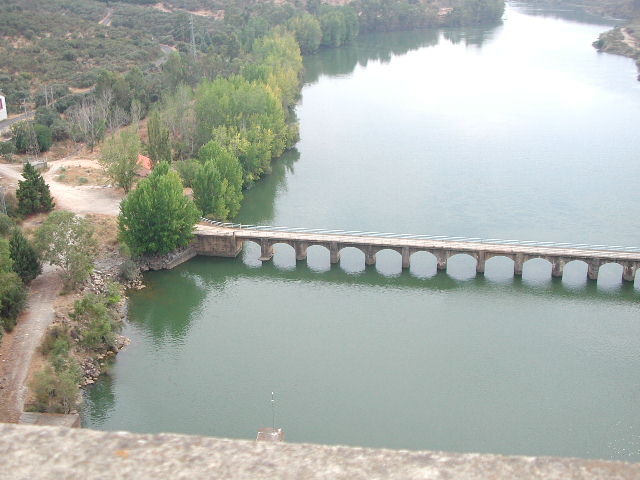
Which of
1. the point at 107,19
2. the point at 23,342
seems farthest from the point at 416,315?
the point at 107,19

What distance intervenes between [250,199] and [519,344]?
2467 cm

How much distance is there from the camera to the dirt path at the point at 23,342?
2942cm

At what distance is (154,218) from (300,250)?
27.7 ft

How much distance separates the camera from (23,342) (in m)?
33.3

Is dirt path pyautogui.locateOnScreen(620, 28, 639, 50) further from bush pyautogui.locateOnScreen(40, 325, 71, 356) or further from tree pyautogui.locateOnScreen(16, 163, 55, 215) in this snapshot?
bush pyautogui.locateOnScreen(40, 325, 71, 356)

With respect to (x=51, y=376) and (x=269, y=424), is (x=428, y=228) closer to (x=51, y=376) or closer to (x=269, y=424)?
(x=269, y=424)

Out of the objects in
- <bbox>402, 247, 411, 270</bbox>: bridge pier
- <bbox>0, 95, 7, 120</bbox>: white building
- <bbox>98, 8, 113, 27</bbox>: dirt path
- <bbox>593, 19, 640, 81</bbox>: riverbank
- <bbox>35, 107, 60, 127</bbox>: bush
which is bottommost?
<bbox>402, 247, 411, 270</bbox>: bridge pier

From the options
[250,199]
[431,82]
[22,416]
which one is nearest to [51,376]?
[22,416]

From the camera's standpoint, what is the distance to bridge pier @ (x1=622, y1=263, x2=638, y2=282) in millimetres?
42250

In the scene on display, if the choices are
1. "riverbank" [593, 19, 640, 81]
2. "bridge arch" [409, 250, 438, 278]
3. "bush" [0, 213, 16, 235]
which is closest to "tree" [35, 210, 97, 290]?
"bush" [0, 213, 16, 235]

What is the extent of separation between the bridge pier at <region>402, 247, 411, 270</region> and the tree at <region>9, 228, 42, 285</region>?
1932 centimetres

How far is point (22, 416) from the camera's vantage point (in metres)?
28.5

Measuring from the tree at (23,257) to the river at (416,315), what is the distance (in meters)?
5.18

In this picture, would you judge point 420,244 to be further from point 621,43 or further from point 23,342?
point 621,43
